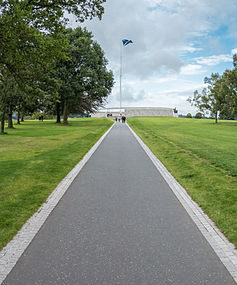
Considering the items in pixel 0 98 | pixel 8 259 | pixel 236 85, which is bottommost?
pixel 8 259

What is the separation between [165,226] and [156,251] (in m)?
0.89

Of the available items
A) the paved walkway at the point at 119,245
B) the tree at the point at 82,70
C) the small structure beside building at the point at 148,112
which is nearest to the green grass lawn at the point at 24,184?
the paved walkway at the point at 119,245

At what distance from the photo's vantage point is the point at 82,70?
37781mm

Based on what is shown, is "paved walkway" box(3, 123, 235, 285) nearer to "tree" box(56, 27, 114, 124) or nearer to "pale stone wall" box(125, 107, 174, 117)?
"tree" box(56, 27, 114, 124)

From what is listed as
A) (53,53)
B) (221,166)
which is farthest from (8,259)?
(53,53)

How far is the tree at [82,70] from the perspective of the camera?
37938mm

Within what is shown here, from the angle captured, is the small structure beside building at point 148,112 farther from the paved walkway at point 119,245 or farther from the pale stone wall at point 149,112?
the paved walkway at point 119,245

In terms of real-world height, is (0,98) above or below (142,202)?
above

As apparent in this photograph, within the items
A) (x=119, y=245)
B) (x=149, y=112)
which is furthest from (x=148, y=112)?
(x=119, y=245)

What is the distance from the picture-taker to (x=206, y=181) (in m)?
7.45

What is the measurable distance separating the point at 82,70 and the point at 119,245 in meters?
36.4

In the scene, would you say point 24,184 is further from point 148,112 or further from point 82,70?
point 148,112

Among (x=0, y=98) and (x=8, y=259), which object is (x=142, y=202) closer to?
(x=8, y=259)

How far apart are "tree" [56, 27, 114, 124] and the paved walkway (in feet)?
110
